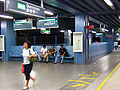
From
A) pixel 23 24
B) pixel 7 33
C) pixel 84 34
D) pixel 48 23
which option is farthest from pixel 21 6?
pixel 7 33

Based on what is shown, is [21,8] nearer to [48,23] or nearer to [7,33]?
[48,23]

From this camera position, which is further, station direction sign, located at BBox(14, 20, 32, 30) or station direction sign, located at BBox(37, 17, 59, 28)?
station direction sign, located at BBox(14, 20, 32, 30)

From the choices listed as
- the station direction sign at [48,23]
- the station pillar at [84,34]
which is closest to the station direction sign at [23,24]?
the station direction sign at [48,23]

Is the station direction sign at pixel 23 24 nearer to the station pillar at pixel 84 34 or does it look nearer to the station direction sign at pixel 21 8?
the station pillar at pixel 84 34

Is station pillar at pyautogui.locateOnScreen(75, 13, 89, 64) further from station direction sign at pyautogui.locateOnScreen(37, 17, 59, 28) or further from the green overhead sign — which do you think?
the green overhead sign

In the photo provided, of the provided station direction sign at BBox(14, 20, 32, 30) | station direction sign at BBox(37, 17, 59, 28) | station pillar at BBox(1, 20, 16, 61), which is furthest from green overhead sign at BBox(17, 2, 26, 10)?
station pillar at BBox(1, 20, 16, 61)

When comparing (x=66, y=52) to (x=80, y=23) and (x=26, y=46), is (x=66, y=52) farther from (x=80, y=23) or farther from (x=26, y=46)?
(x=26, y=46)

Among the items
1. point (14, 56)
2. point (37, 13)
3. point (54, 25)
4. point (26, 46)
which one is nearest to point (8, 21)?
point (14, 56)

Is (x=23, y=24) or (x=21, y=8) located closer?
(x=21, y=8)

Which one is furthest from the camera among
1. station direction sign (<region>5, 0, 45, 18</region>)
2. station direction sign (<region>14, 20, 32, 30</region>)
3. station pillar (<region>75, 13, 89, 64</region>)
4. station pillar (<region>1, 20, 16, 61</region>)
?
station pillar (<region>1, 20, 16, 61</region>)

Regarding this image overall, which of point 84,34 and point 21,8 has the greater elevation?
point 21,8

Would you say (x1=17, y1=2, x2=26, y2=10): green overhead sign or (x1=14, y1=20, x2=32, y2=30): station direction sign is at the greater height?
(x1=17, y1=2, x2=26, y2=10): green overhead sign

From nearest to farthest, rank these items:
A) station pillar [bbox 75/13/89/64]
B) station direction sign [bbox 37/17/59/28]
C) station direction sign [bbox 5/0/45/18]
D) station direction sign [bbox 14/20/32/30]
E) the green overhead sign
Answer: station direction sign [bbox 5/0/45/18]
the green overhead sign
station direction sign [bbox 37/17/59/28]
station direction sign [bbox 14/20/32/30]
station pillar [bbox 75/13/89/64]

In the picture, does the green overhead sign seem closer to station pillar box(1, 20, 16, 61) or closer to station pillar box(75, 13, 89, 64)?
station pillar box(75, 13, 89, 64)
